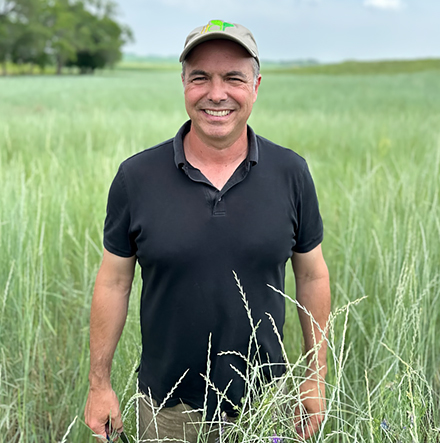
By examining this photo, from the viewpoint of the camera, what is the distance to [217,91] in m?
1.35

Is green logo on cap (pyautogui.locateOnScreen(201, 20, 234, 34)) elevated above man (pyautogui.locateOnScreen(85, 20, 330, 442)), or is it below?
above

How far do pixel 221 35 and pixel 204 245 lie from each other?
1.85ft

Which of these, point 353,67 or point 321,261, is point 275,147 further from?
point 353,67

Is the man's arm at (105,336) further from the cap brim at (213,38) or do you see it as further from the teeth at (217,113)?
the cap brim at (213,38)

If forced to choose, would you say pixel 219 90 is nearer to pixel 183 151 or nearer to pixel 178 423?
pixel 183 151

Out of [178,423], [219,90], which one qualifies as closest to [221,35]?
[219,90]

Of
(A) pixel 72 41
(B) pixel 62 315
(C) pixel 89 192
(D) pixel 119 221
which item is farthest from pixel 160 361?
(A) pixel 72 41

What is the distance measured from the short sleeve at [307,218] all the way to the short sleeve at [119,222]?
50 cm

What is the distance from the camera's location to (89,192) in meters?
3.45

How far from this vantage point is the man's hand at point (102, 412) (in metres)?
1.56

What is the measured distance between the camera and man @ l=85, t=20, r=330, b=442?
135 centimetres

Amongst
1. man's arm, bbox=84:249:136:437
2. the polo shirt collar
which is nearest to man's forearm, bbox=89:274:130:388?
man's arm, bbox=84:249:136:437

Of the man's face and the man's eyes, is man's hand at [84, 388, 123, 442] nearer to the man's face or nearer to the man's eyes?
the man's face

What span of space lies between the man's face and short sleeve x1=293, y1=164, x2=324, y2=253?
0.85 feet
